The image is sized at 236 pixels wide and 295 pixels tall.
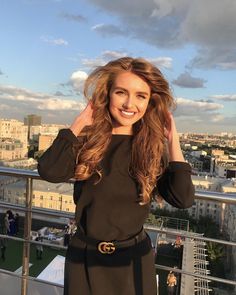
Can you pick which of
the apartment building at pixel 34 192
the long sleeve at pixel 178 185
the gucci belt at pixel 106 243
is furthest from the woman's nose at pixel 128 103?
the apartment building at pixel 34 192

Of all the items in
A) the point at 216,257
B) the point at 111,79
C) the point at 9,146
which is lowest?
the point at 216,257

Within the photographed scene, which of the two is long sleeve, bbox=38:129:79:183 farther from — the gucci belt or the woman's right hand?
the gucci belt

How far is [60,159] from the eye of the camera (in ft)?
3.63

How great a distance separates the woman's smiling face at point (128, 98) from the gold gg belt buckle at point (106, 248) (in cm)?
34

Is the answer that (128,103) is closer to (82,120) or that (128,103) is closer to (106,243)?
(82,120)

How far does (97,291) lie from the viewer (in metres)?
1.11

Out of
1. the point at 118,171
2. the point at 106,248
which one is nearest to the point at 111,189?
the point at 118,171

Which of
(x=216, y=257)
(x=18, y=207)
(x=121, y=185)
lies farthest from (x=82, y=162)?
(x=216, y=257)

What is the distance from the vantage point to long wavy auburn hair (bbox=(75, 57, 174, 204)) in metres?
1.13

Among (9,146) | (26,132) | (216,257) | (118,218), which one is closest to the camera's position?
(118,218)

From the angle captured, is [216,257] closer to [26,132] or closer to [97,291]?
[26,132]

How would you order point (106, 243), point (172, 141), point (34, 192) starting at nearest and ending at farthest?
point (106, 243)
point (172, 141)
point (34, 192)

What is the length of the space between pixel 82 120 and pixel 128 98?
15 cm

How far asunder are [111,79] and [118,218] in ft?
1.31
